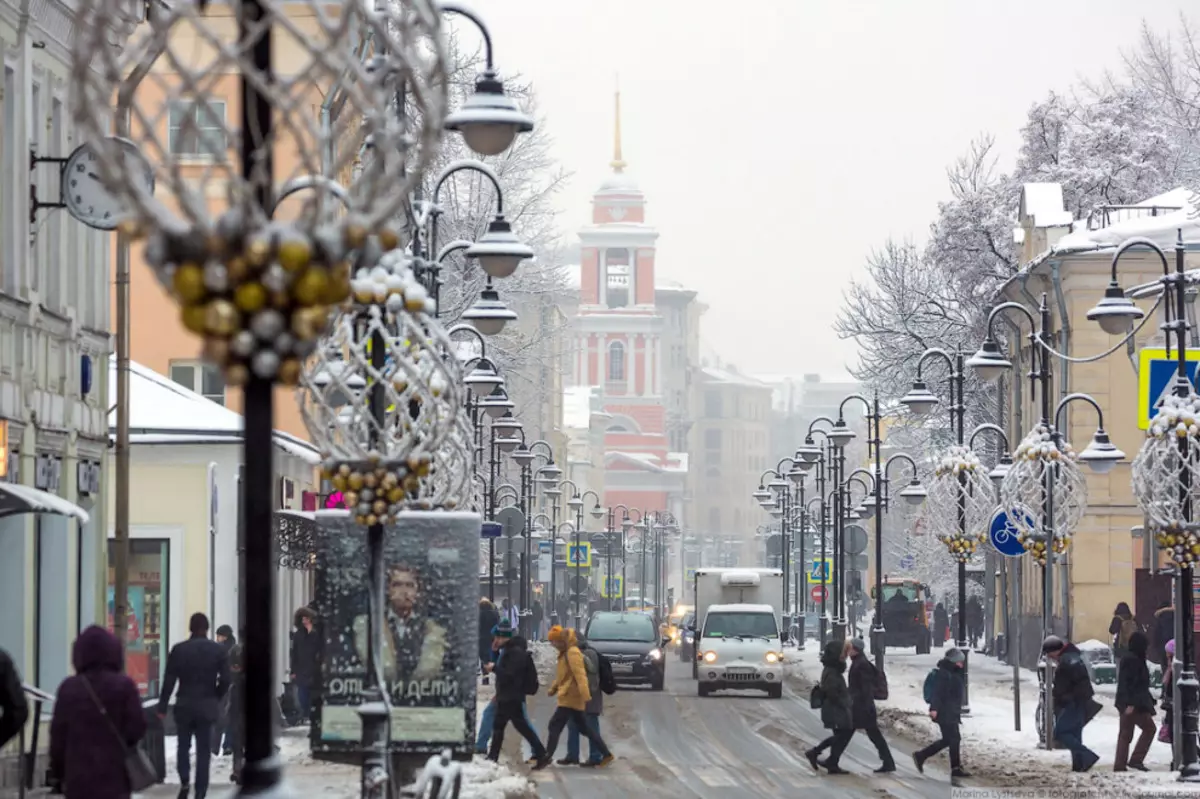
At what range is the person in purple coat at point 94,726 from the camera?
1153 centimetres

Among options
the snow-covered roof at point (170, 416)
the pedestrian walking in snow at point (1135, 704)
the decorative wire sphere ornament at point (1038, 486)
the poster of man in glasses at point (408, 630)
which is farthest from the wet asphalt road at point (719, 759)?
the snow-covered roof at point (170, 416)

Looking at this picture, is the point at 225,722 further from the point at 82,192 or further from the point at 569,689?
the point at 82,192

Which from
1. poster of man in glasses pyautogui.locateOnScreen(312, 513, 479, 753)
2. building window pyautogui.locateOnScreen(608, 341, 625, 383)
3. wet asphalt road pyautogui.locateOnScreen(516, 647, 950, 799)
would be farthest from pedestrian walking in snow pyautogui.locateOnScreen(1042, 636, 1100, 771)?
building window pyautogui.locateOnScreen(608, 341, 625, 383)

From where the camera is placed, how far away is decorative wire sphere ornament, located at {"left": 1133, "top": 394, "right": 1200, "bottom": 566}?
23.5 metres

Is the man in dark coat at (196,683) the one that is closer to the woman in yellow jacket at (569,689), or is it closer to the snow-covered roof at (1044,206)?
the woman in yellow jacket at (569,689)

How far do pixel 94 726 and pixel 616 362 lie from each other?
177 meters

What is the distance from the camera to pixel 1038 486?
29.4m

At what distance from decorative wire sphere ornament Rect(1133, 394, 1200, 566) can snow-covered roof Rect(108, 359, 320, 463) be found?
39.0 ft

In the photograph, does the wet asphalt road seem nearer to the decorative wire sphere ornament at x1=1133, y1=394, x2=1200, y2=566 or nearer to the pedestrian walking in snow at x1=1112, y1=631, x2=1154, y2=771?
the pedestrian walking in snow at x1=1112, y1=631, x2=1154, y2=771

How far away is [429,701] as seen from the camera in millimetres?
18547

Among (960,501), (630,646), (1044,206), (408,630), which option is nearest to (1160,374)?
(408,630)

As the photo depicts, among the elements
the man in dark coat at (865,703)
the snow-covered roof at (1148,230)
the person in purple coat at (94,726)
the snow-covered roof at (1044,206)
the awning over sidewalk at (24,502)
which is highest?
the snow-covered roof at (1044,206)

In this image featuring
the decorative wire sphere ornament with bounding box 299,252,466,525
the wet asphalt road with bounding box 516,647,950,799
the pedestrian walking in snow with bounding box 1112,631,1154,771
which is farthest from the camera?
the pedestrian walking in snow with bounding box 1112,631,1154,771

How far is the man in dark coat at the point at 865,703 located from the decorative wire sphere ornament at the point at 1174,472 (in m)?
3.69
